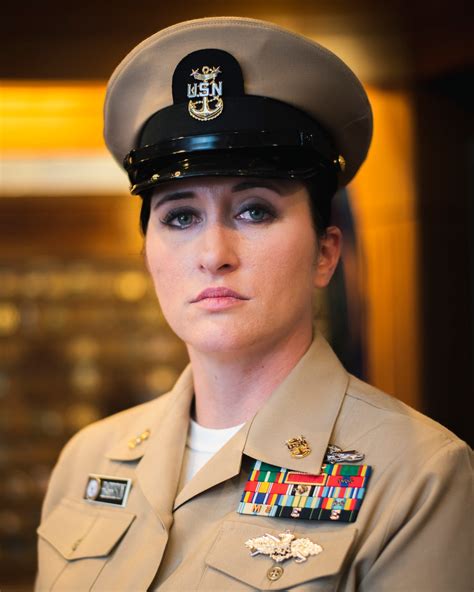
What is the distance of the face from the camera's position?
1.34 metres

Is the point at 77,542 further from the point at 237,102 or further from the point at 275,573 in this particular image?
the point at 237,102

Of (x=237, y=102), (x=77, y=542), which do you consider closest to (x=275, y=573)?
(x=77, y=542)

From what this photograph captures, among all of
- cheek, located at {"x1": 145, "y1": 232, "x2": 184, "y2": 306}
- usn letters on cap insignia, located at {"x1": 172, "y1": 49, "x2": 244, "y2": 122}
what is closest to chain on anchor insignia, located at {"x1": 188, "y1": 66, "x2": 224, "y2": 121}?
usn letters on cap insignia, located at {"x1": 172, "y1": 49, "x2": 244, "y2": 122}

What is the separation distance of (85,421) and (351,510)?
3.17 meters

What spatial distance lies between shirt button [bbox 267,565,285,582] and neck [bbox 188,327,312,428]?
0.29m

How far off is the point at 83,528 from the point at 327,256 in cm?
64

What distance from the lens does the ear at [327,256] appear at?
1494 mm

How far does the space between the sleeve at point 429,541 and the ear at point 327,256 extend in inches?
15.4

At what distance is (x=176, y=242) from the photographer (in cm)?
141

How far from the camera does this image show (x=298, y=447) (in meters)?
1.37

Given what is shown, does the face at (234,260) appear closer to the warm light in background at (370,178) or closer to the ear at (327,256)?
the ear at (327,256)

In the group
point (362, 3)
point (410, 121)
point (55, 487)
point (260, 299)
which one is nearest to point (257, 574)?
point (260, 299)

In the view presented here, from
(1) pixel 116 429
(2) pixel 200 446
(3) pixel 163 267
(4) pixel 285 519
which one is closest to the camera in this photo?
(4) pixel 285 519

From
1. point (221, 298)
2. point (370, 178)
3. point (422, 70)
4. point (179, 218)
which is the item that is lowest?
point (221, 298)
